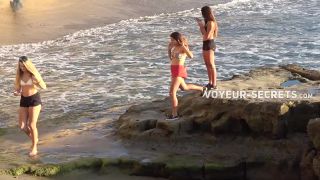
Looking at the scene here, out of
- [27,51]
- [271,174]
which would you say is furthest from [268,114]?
[27,51]

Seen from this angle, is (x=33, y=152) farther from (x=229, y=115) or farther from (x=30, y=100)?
(x=229, y=115)

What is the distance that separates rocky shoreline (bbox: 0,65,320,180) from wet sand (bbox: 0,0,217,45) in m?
11.8

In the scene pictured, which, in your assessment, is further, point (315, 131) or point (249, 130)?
point (249, 130)

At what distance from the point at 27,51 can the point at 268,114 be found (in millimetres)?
11616

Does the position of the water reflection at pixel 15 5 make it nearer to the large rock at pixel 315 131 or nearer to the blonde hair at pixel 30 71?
the blonde hair at pixel 30 71

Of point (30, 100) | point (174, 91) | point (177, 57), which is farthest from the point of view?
point (174, 91)

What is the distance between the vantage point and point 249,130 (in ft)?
25.7

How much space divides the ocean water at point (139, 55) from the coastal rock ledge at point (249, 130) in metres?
2.56

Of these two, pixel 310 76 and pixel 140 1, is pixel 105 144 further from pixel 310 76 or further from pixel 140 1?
pixel 140 1

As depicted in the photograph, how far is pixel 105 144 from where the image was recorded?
335 inches

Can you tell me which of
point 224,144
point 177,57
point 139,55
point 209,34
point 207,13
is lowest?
point 139,55

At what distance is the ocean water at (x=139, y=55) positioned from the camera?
12.0 meters

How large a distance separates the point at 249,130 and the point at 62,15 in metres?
15.4

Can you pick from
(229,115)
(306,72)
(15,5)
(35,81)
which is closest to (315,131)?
(229,115)
